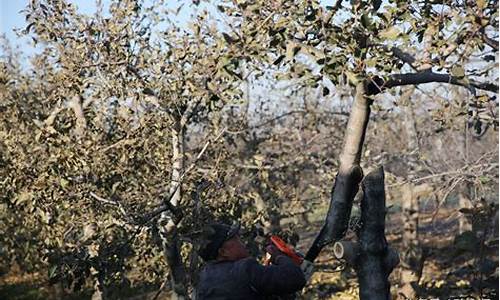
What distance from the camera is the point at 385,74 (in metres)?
4.77

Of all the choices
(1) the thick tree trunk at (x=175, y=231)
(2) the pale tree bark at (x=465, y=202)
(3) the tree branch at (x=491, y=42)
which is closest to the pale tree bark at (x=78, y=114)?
(1) the thick tree trunk at (x=175, y=231)

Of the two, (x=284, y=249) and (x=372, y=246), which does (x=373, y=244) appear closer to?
(x=372, y=246)

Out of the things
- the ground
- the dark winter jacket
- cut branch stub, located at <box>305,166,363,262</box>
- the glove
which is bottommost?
the dark winter jacket

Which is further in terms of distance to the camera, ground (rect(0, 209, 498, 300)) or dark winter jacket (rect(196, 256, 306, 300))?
ground (rect(0, 209, 498, 300))

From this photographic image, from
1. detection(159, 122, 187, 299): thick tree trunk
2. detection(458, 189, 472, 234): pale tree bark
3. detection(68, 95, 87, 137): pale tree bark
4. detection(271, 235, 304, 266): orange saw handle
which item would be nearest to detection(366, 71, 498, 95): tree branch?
detection(271, 235, 304, 266): orange saw handle

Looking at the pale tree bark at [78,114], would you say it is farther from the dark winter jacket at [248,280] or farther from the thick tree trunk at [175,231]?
the dark winter jacket at [248,280]

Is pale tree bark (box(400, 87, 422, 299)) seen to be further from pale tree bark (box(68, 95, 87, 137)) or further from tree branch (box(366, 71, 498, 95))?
tree branch (box(366, 71, 498, 95))

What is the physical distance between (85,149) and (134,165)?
109 centimetres

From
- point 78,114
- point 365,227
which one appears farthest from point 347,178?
point 78,114

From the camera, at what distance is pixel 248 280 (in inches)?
172

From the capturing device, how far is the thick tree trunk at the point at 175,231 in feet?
25.3

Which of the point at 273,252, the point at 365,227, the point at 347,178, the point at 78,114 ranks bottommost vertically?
the point at 273,252

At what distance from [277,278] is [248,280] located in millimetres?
237

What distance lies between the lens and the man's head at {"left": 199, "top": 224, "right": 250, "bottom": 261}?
4.59 metres
